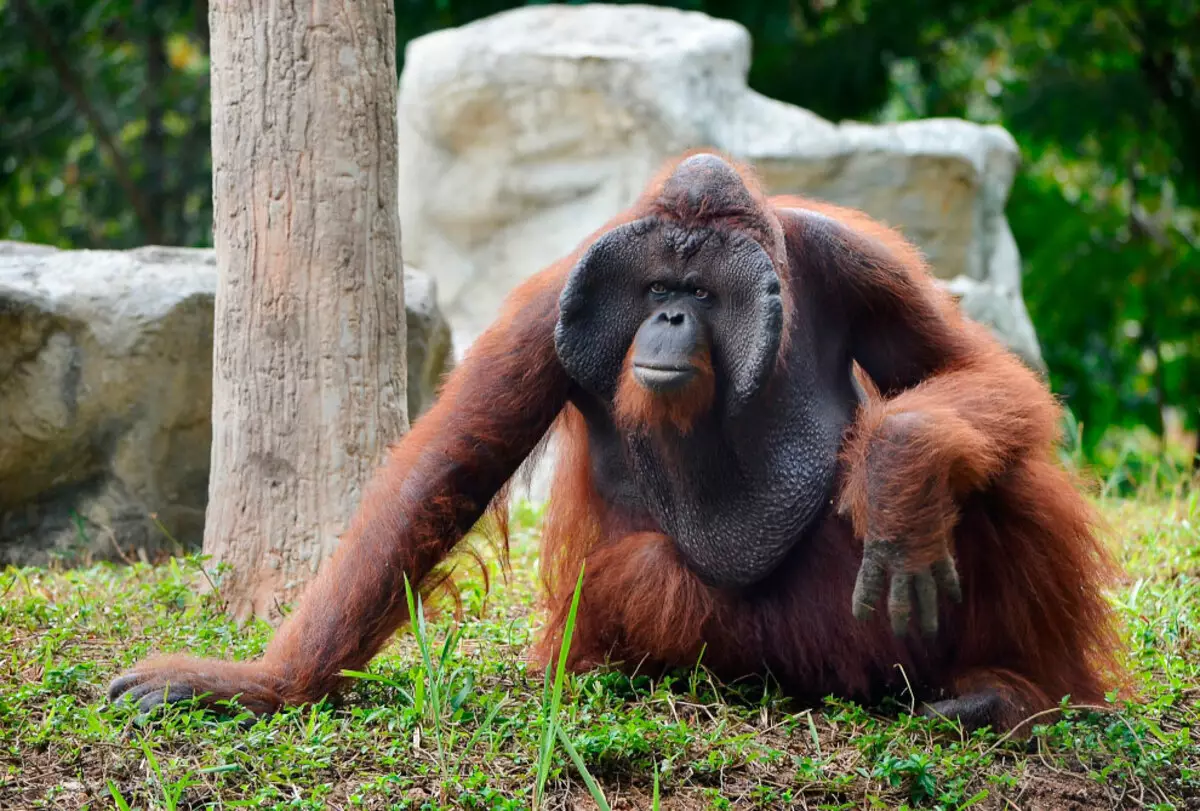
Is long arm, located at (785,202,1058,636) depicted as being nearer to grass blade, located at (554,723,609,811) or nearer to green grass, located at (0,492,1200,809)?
green grass, located at (0,492,1200,809)

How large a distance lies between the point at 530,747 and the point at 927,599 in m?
0.76

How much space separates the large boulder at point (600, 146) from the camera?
7004mm

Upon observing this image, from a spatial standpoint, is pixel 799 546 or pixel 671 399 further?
pixel 799 546

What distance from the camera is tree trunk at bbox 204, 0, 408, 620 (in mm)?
3250

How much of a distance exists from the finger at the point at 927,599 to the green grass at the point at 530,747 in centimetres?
24

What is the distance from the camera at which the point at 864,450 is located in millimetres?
2623

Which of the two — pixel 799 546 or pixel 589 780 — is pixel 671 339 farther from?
pixel 589 780

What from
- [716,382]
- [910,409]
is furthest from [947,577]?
[716,382]

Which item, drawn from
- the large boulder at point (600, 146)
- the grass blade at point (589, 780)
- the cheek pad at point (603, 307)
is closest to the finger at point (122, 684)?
the grass blade at point (589, 780)

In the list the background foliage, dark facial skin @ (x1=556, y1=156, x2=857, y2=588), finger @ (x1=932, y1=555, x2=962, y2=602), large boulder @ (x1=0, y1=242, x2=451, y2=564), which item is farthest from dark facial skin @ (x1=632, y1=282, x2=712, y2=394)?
the background foliage

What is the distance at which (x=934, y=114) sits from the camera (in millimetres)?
9969

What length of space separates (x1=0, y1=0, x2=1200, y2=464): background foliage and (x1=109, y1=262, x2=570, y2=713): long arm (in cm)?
580

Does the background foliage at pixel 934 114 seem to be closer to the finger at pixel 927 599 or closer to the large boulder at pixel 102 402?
the large boulder at pixel 102 402

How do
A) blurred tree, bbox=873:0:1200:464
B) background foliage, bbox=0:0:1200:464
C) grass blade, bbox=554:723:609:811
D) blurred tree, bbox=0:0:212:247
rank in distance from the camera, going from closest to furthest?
grass blade, bbox=554:723:609:811 → blurred tree, bbox=873:0:1200:464 → background foliage, bbox=0:0:1200:464 → blurred tree, bbox=0:0:212:247
